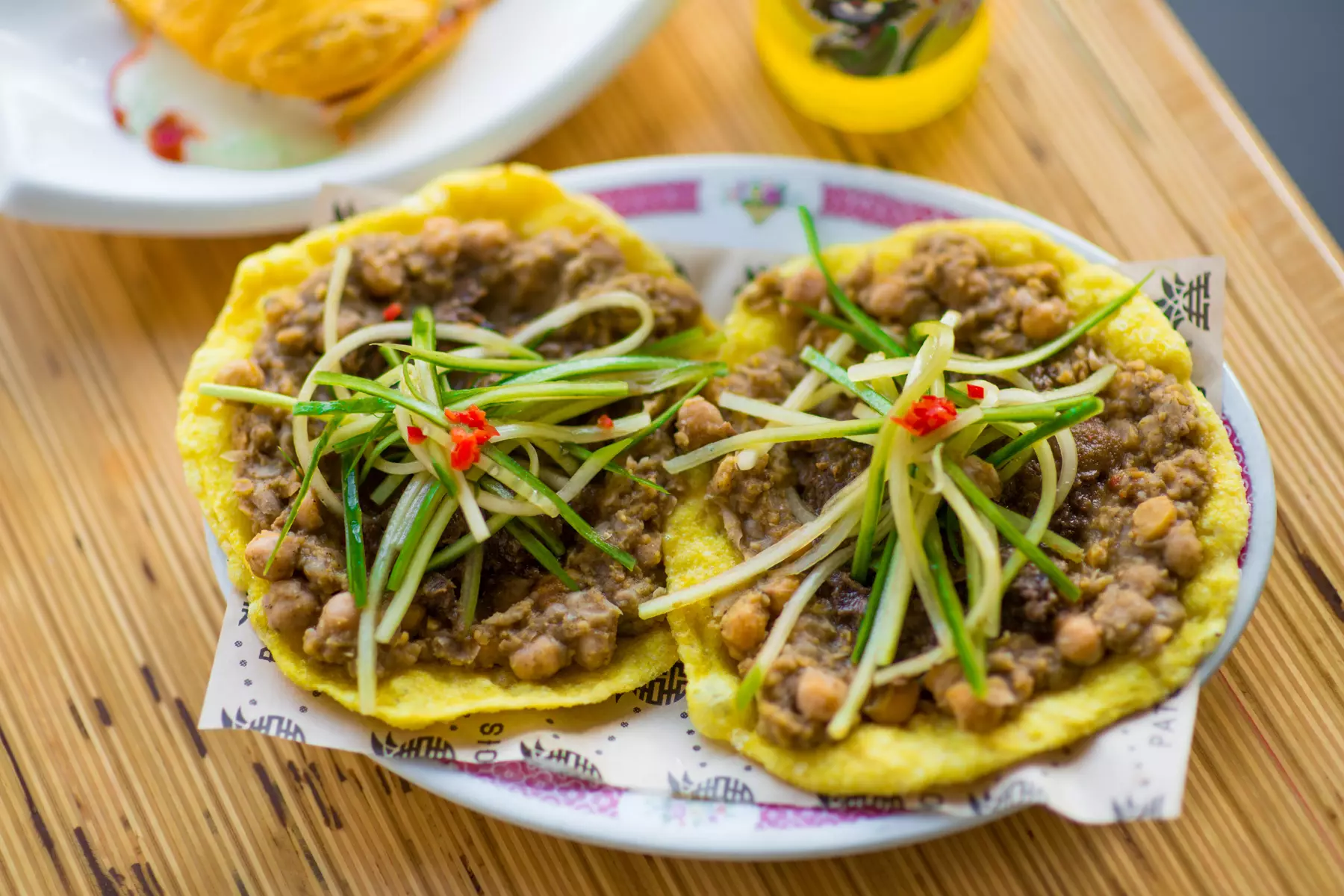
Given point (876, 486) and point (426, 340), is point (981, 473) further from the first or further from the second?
point (426, 340)

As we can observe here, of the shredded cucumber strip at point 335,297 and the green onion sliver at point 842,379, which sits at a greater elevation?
the shredded cucumber strip at point 335,297

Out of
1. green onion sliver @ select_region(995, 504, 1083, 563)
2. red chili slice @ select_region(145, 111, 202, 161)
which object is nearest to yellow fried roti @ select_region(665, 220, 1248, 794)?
green onion sliver @ select_region(995, 504, 1083, 563)

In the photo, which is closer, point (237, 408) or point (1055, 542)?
point (1055, 542)

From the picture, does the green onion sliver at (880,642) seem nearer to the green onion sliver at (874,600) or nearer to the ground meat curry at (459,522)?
the green onion sliver at (874,600)

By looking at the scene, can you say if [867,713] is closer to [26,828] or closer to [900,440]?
[900,440]

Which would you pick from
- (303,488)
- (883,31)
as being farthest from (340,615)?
(883,31)

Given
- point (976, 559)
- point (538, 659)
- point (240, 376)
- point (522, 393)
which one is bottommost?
point (538, 659)

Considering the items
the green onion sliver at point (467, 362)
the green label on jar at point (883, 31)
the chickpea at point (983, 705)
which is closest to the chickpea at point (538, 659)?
the green onion sliver at point (467, 362)
